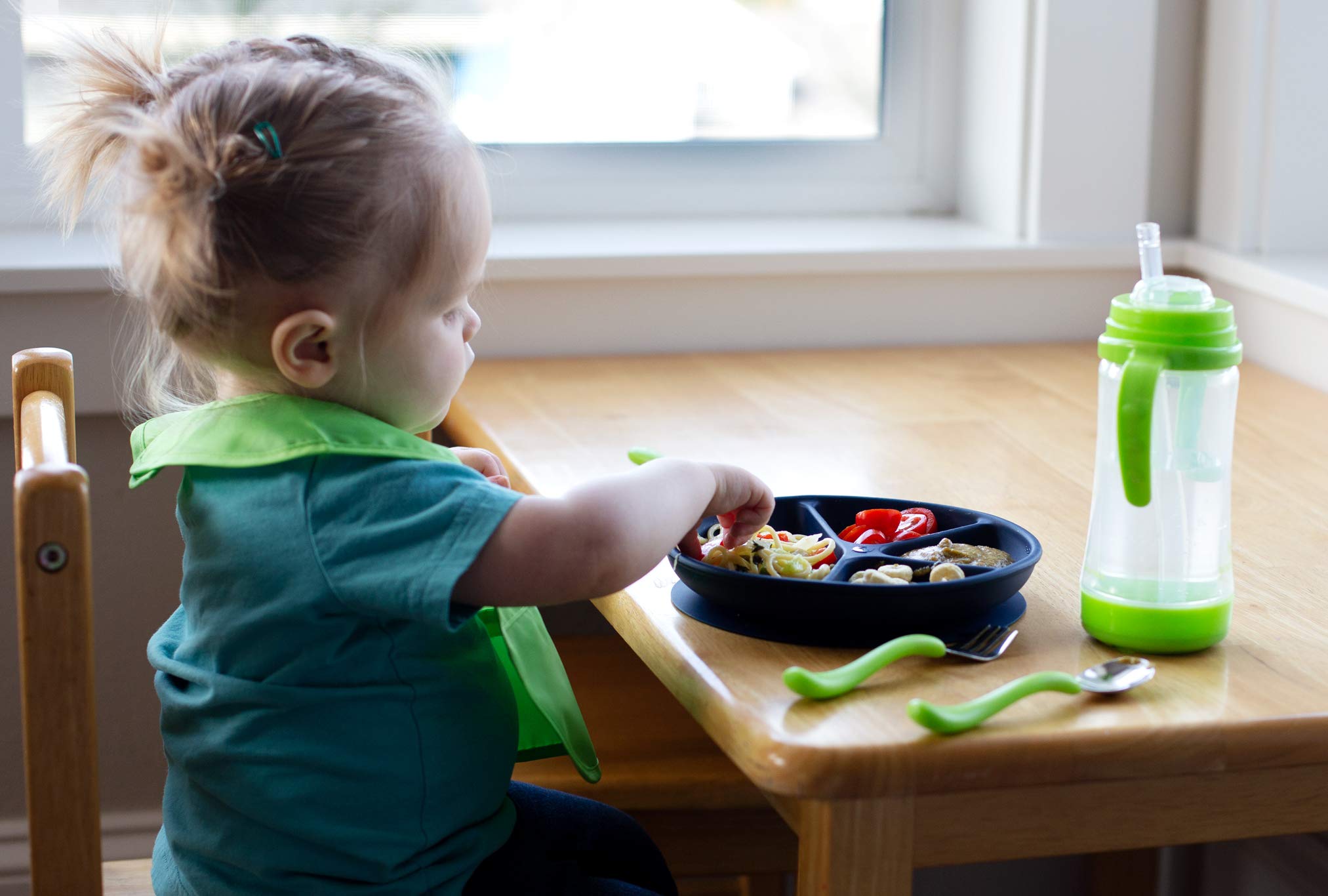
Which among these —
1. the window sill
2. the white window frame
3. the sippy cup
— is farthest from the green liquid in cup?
the white window frame

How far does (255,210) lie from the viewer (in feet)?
2.71

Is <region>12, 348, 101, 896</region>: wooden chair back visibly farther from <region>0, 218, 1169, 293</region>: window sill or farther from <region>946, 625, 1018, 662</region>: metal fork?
<region>0, 218, 1169, 293</region>: window sill

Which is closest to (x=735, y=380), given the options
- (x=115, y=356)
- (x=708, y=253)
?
(x=708, y=253)

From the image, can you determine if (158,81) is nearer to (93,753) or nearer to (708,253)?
(93,753)

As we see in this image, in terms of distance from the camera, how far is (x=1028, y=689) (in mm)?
732

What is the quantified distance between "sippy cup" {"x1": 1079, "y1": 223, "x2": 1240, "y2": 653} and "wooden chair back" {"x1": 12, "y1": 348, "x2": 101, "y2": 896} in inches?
21.2

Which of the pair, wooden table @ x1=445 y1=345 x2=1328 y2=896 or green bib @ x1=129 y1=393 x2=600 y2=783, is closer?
wooden table @ x1=445 y1=345 x2=1328 y2=896

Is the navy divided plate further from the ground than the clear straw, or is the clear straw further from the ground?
the clear straw

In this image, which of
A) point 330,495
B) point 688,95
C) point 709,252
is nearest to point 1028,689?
point 330,495

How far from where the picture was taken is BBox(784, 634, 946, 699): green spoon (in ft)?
2.39

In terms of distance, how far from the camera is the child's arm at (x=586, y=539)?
2.64 feet

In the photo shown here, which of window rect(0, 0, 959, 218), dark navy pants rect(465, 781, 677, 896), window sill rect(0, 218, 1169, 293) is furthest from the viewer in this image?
window rect(0, 0, 959, 218)

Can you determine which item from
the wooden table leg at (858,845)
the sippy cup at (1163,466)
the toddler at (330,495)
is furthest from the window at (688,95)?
the wooden table leg at (858,845)

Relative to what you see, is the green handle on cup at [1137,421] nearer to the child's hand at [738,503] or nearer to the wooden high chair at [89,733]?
the child's hand at [738,503]
